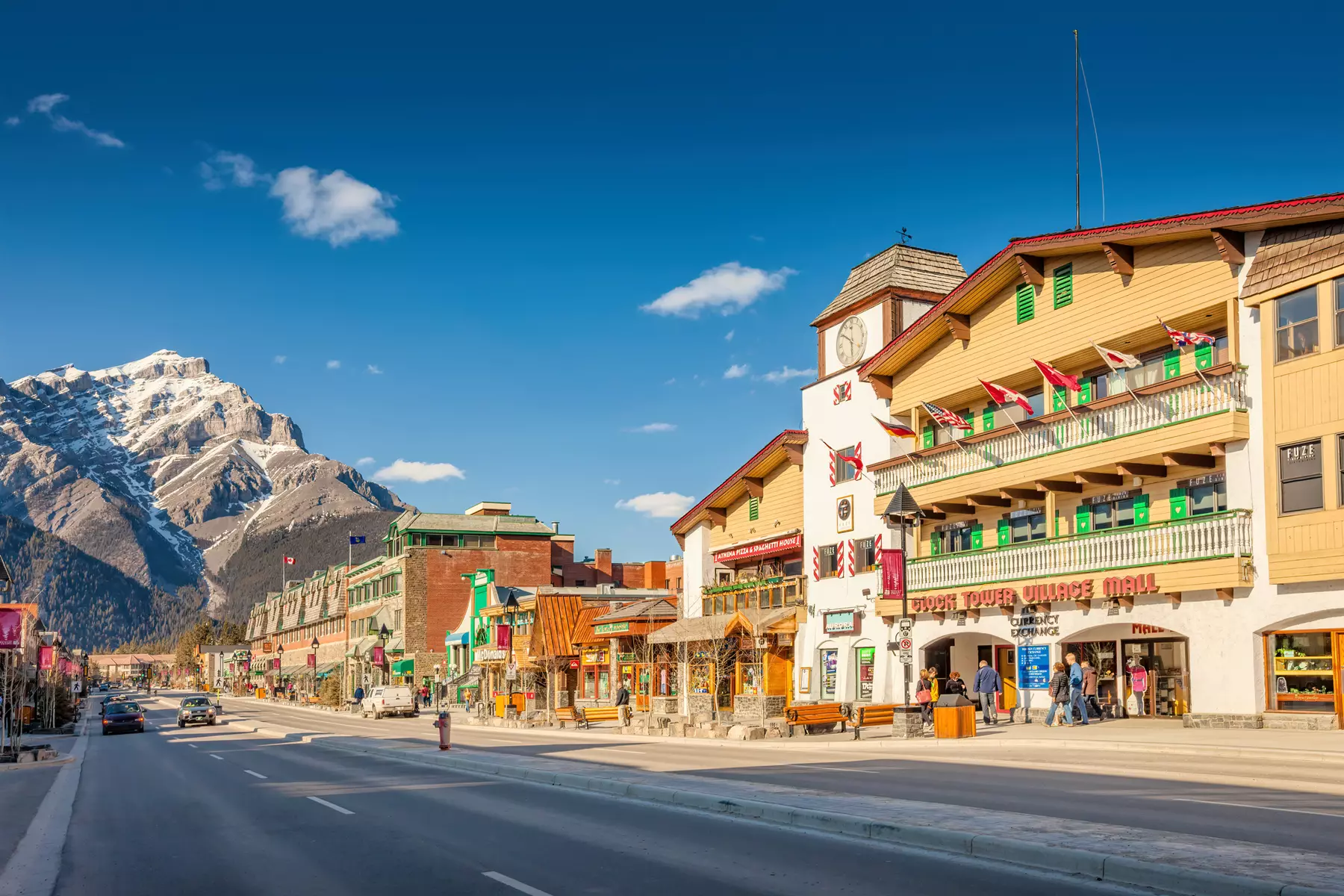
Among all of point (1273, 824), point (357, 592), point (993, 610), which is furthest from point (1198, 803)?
point (357, 592)

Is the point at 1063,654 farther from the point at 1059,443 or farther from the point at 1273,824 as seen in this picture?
the point at 1273,824

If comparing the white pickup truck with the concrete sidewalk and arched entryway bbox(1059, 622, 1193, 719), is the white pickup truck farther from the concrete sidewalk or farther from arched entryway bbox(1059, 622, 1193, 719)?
the concrete sidewalk

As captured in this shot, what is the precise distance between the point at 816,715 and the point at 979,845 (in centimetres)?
2363

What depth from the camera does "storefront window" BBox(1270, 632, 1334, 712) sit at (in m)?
25.2

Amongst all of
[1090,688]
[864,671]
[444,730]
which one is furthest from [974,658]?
[444,730]

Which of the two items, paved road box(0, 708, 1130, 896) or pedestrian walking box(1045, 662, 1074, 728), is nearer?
paved road box(0, 708, 1130, 896)

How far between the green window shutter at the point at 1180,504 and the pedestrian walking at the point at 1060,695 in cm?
489

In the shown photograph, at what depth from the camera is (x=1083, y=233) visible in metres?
31.4

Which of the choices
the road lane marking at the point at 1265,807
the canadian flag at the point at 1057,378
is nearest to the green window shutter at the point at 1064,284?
the canadian flag at the point at 1057,378

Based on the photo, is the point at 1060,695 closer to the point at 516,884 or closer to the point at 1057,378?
the point at 1057,378

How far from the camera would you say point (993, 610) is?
115ft

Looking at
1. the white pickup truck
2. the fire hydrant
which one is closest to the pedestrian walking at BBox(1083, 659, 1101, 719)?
the fire hydrant

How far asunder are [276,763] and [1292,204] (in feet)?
87.5

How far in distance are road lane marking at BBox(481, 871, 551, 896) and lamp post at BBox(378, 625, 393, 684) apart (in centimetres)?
7435
